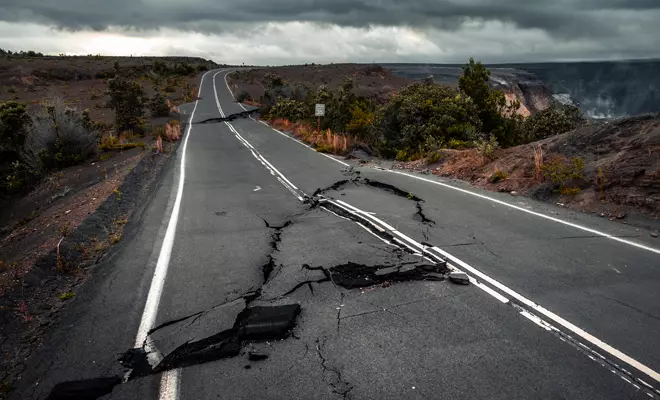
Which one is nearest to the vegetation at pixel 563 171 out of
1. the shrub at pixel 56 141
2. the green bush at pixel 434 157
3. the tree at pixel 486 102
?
the green bush at pixel 434 157

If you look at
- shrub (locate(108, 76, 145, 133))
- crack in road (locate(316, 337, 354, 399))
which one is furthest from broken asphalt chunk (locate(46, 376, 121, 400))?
shrub (locate(108, 76, 145, 133))

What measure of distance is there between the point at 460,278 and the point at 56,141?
1845 centimetres

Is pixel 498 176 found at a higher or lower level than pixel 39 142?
higher

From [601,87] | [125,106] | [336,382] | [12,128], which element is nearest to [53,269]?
[336,382]

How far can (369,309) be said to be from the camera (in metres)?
5.02

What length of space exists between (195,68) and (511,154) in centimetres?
8758

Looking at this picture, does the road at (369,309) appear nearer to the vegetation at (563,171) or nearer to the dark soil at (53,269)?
the dark soil at (53,269)

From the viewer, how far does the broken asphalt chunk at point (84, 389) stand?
375cm

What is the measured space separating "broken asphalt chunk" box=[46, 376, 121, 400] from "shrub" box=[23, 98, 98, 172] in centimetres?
1626

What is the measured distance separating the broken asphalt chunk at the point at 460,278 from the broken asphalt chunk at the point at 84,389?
3.98m

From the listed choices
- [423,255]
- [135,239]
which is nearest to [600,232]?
[423,255]

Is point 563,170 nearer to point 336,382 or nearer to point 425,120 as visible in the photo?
point 425,120

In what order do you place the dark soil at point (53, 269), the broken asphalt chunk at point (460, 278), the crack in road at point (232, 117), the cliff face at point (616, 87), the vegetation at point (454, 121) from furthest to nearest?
the crack in road at point (232, 117)
the cliff face at point (616, 87)
the vegetation at point (454, 121)
the broken asphalt chunk at point (460, 278)
the dark soil at point (53, 269)

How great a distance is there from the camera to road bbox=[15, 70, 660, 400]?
12.5 ft
